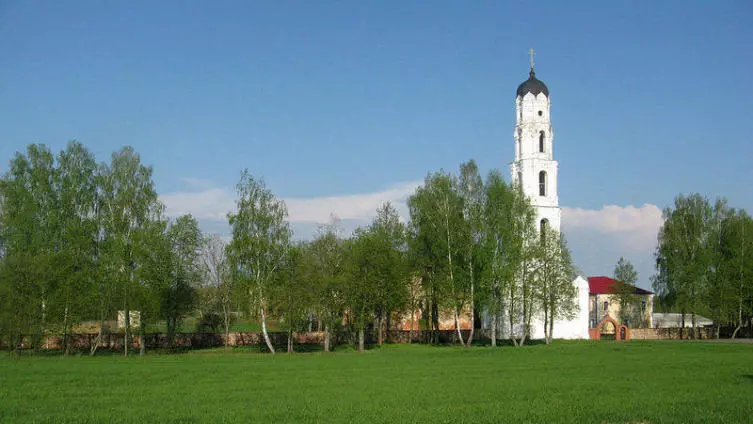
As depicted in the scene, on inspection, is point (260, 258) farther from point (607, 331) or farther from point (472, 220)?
point (607, 331)

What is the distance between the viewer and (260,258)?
51.8 meters

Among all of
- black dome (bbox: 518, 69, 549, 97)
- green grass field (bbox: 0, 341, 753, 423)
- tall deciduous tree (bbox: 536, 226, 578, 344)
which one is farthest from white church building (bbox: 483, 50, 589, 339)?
green grass field (bbox: 0, 341, 753, 423)

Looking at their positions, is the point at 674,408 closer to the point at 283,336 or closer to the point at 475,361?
the point at 475,361

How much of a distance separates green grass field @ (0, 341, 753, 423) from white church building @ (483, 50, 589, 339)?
25.6 m

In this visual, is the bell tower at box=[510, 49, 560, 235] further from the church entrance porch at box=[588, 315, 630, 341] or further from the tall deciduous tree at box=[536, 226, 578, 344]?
the church entrance porch at box=[588, 315, 630, 341]

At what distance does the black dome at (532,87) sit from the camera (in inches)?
2532

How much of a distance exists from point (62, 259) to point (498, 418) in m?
37.7

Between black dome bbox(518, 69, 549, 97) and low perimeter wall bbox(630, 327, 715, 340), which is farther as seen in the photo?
low perimeter wall bbox(630, 327, 715, 340)

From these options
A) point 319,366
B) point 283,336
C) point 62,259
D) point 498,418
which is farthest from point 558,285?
point 498,418

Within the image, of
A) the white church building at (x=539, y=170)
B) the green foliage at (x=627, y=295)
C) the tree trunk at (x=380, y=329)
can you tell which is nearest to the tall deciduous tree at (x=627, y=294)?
the green foliage at (x=627, y=295)

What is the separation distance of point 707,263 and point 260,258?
41872 millimetres

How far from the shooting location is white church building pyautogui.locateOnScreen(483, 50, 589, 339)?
6278cm

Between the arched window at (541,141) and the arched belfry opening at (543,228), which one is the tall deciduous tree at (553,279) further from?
the arched window at (541,141)

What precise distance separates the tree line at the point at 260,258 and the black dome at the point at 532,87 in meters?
11.3
